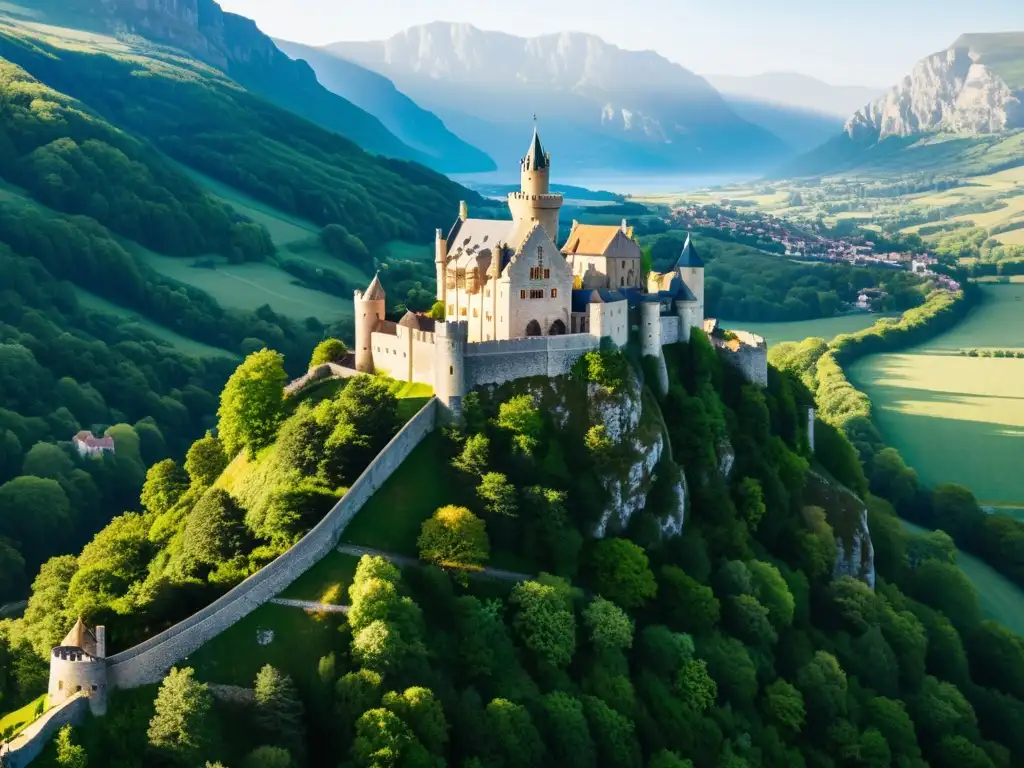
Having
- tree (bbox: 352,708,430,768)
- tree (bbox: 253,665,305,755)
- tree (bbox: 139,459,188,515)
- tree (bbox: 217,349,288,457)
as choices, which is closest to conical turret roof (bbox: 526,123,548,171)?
tree (bbox: 217,349,288,457)

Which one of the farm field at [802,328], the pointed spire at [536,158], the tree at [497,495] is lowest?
the farm field at [802,328]

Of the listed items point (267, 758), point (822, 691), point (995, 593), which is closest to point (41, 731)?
point (267, 758)

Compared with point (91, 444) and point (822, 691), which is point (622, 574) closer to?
point (822, 691)

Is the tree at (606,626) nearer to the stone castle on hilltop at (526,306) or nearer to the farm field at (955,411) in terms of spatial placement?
the stone castle on hilltop at (526,306)

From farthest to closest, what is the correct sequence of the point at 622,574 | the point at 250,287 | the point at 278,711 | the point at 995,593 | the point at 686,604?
the point at 250,287 < the point at 995,593 < the point at 686,604 < the point at 622,574 < the point at 278,711

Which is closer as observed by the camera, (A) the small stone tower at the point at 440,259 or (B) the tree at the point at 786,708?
(B) the tree at the point at 786,708

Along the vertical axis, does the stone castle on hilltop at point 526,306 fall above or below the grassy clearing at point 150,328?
above

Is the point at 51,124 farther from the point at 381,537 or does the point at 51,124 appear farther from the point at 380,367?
the point at 381,537

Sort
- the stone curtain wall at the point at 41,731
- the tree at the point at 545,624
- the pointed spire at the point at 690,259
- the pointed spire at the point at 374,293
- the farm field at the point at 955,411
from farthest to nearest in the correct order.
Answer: the farm field at the point at 955,411, the pointed spire at the point at 690,259, the pointed spire at the point at 374,293, the tree at the point at 545,624, the stone curtain wall at the point at 41,731

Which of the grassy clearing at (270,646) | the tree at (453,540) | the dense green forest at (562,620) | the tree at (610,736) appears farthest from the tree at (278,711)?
the tree at (610,736)
